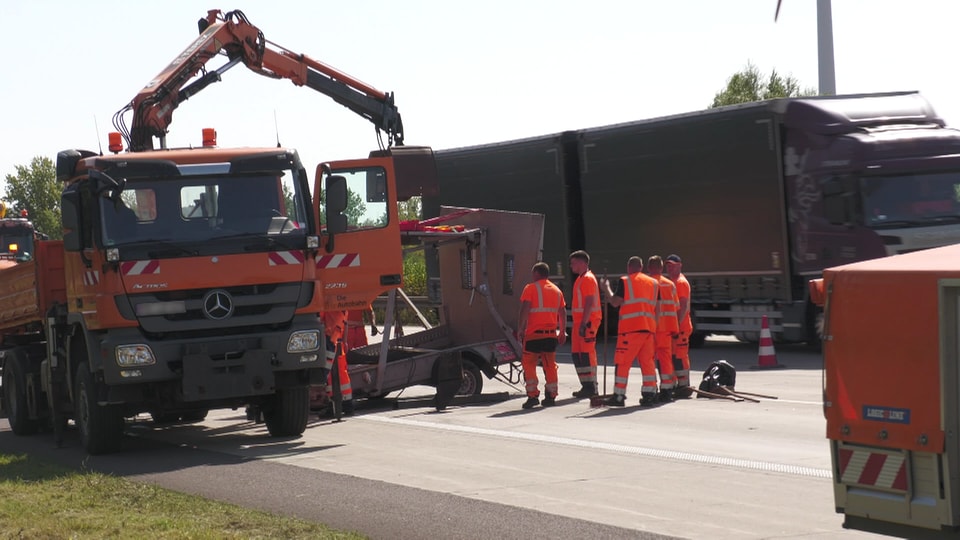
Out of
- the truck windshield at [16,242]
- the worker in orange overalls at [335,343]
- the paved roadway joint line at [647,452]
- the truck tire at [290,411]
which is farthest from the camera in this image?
the truck windshield at [16,242]

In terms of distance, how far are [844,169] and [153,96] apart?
10.1 metres

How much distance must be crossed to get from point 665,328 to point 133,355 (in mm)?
6087

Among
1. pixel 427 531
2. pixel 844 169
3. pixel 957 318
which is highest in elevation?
pixel 844 169

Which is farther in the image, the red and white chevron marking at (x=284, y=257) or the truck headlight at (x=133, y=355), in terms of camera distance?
the red and white chevron marking at (x=284, y=257)

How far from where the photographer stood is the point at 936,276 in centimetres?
595

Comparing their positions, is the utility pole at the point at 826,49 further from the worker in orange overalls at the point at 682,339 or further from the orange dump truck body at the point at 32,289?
the orange dump truck body at the point at 32,289

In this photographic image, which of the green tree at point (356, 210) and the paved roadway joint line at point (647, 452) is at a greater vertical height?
the green tree at point (356, 210)

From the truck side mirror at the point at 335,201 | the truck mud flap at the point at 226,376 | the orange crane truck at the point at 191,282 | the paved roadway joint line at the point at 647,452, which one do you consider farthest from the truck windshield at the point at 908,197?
the truck mud flap at the point at 226,376

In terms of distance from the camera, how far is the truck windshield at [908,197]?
2019 centimetres

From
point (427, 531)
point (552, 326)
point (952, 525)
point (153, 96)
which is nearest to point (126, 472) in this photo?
point (427, 531)

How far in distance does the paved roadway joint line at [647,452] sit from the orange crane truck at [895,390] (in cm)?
379

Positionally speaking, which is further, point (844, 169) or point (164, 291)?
point (844, 169)

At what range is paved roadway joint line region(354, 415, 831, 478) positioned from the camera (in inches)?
408

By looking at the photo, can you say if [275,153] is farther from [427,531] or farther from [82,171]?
[427,531]
